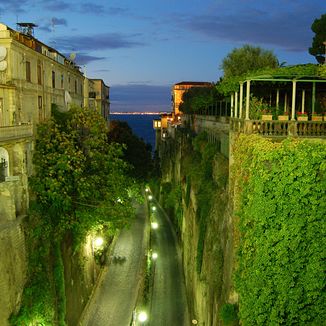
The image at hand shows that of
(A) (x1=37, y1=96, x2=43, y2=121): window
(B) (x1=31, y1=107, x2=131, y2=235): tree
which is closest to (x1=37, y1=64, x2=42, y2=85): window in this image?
(A) (x1=37, y1=96, x2=43, y2=121): window

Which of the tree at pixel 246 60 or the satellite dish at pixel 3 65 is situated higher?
the tree at pixel 246 60

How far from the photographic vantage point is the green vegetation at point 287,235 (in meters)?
11.2

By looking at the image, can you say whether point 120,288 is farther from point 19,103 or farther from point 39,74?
point 39,74

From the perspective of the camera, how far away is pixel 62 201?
2381cm

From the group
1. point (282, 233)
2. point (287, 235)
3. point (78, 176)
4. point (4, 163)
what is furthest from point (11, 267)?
point (287, 235)

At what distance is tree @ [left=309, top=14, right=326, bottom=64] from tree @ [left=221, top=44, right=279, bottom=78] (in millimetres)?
3758

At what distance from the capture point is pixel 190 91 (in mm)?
63562

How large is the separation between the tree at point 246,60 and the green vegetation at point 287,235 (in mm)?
32305

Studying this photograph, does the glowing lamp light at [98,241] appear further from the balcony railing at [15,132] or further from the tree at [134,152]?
the tree at [134,152]

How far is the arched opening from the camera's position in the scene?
23297mm

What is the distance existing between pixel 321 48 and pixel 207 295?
96.0 feet

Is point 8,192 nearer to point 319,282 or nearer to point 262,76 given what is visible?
point 262,76

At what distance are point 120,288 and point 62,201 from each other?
9.80 metres

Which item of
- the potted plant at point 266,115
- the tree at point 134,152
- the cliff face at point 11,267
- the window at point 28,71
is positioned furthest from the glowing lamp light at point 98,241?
the potted plant at point 266,115
